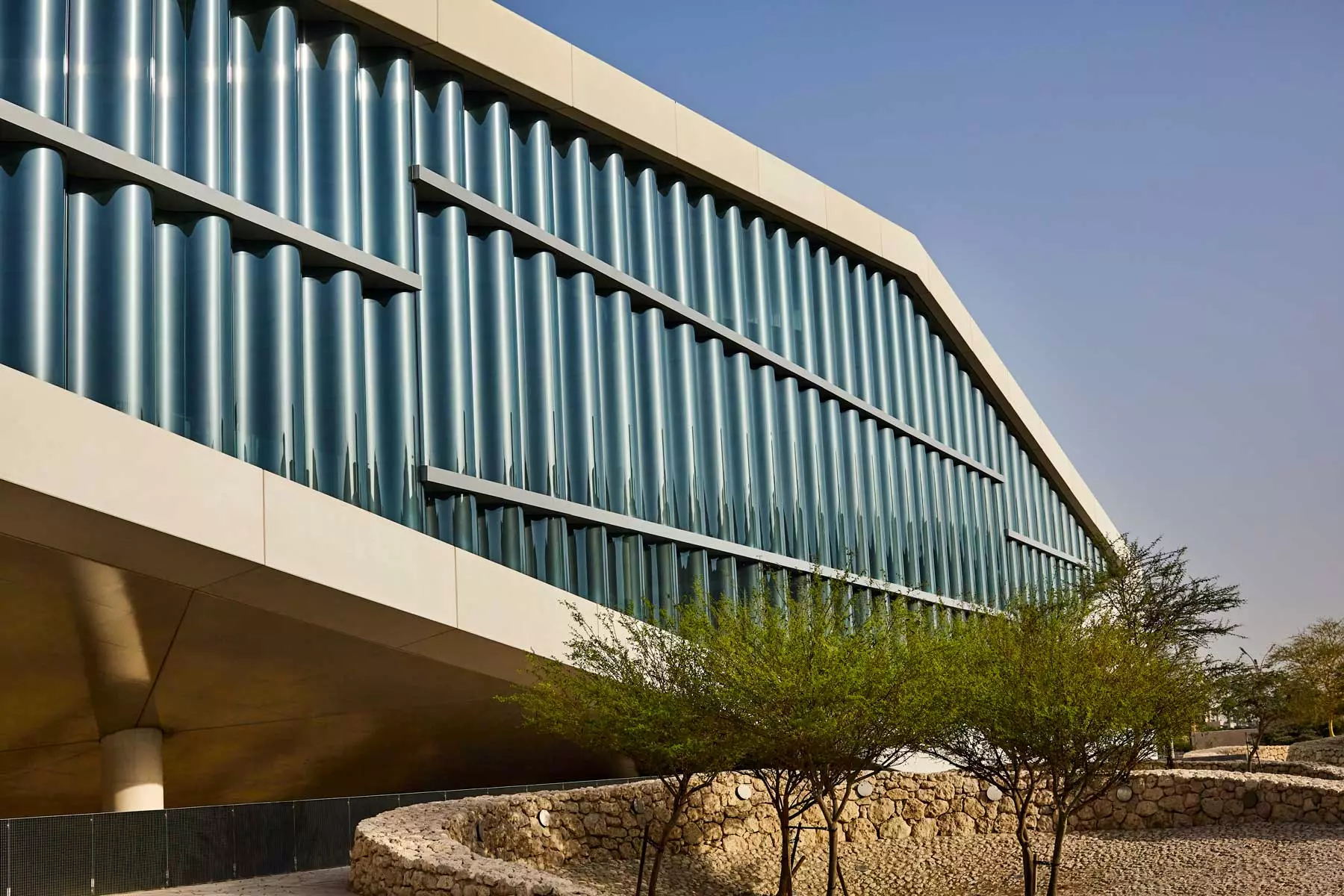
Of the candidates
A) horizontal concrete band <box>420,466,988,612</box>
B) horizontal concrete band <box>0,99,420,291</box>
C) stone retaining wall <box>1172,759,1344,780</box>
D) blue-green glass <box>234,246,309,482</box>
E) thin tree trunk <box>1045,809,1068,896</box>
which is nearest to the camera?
horizontal concrete band <box>0,99,420,291</box>

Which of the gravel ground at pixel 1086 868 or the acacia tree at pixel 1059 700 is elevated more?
the acacia tree at pixel 1059 700

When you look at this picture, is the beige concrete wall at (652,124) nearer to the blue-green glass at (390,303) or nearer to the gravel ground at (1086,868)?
the blue-green glass at (390,303)

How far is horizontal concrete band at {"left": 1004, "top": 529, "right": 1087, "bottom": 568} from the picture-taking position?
4500 cm

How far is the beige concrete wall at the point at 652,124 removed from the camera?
2301cm

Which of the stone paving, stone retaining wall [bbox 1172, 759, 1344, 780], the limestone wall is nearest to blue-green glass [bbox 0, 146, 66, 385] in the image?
the stone paving

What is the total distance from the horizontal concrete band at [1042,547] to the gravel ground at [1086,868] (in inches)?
742

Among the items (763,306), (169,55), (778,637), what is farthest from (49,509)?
(763,306)

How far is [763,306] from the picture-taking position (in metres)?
31.4

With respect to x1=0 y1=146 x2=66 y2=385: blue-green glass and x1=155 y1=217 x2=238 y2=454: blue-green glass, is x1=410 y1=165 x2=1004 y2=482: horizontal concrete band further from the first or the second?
x1=0 y1=146 x2=66 y2=385: blue-green glass

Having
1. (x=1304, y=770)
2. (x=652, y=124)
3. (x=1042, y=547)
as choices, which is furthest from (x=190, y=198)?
(x=1042, y=547)

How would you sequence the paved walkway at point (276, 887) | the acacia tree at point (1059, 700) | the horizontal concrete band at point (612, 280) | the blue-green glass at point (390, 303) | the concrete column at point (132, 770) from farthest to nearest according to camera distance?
the horizontal concrete band at point (612, 280) < the blue-green glass at point (390, 303) < the acacia tree at point (1059, 700) < the concrete column at point (132, 770) < the paved walkway at point (276, 887)

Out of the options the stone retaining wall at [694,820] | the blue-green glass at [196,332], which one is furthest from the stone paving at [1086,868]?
the blue-green glass at [196,332]

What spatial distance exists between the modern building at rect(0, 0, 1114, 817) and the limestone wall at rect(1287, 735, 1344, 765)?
753 inches

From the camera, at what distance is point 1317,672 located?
202 feet
